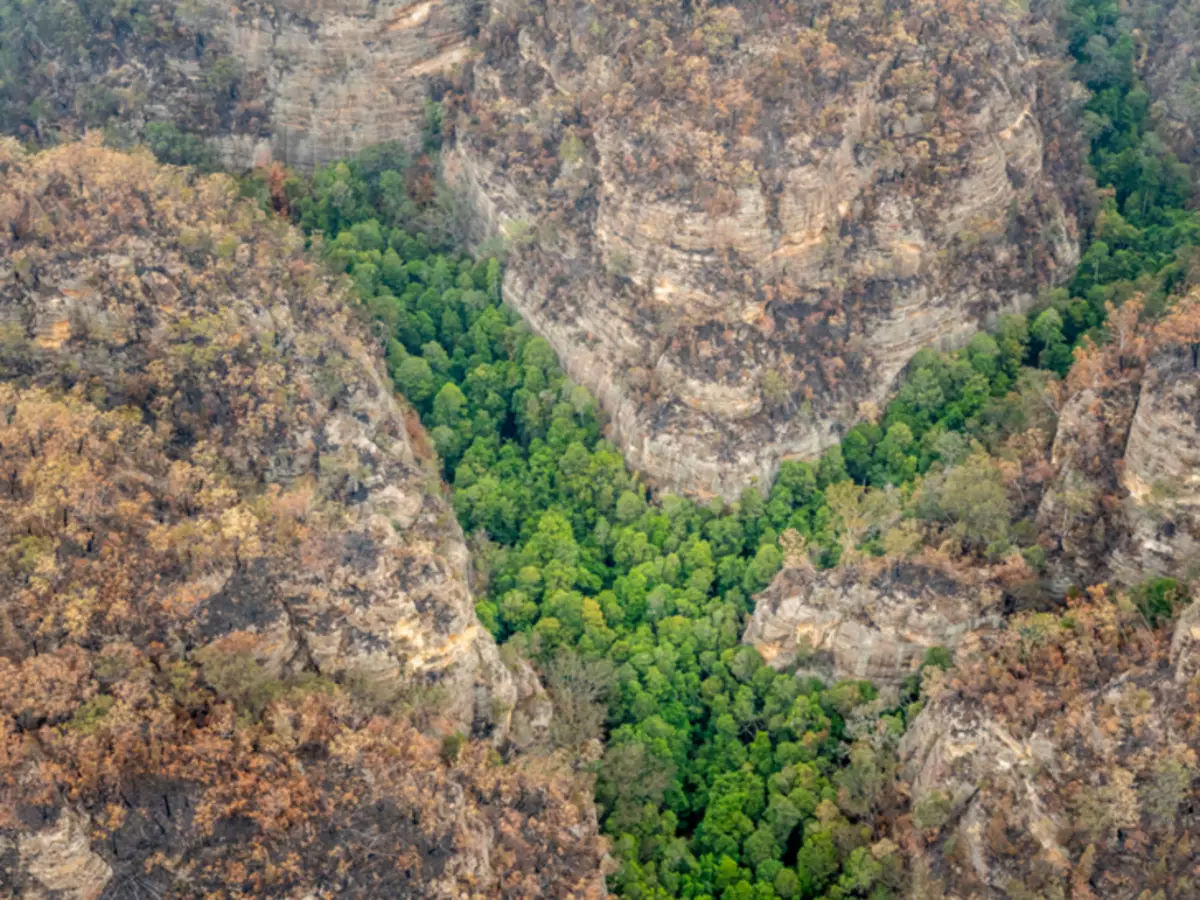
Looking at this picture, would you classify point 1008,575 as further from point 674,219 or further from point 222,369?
point 222,369

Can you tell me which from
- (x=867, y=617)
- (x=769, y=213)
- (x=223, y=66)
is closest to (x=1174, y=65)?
(x=769, y=213)

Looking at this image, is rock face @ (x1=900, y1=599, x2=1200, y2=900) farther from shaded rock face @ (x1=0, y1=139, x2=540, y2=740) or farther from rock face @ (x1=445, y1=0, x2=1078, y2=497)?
rock face @ (x1=445, y1=0, x2=1078, y2=497)

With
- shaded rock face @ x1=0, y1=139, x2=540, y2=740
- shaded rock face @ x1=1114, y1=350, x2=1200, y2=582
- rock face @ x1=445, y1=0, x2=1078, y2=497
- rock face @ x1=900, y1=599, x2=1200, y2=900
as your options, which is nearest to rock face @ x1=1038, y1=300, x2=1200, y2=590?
shaded rock face @ x1=1114, y1=350, x2=1200, y2=582

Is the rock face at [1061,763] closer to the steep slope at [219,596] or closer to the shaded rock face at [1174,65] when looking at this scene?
the steep slope at [219,596]

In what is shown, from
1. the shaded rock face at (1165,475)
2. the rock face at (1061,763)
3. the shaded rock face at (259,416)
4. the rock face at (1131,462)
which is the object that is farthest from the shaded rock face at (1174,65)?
the shaded rock face at (259,416)

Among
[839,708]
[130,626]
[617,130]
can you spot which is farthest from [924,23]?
[130,626]
